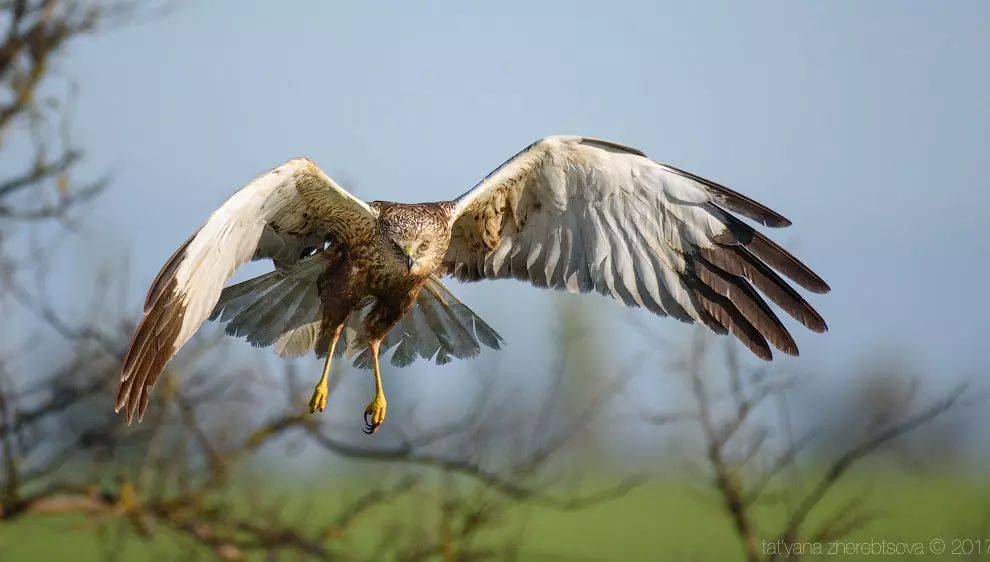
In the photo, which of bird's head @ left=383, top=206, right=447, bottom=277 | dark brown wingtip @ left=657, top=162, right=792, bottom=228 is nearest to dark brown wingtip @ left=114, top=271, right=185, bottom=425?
bird's head @ left=383, top=206, right=447, bottom=277

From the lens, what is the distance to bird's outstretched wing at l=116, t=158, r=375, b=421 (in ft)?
15.6

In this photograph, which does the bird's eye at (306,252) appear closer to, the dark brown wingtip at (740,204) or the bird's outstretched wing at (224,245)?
the bird's outstretched wing at (224,245)

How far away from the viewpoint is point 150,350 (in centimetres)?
483

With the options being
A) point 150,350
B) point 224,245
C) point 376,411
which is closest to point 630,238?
point 376,411

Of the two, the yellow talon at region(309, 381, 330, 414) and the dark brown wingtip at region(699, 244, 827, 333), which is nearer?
the dark brown wingtip at region(699, 244, 827, 333)

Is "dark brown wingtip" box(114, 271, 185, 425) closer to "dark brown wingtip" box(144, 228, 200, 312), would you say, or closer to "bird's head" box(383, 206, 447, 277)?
"dark brown wingtip" box(144, 228, 200, 312)

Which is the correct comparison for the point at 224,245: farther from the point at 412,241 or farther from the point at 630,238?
the point at 630,238

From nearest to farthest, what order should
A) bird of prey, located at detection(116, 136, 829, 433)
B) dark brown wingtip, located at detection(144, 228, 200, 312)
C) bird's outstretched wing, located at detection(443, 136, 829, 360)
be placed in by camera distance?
dark brown wingtip, located at detection(144, 228, 200, 312) → bird of prey, located at detection(116, 136, 829, 433) → bird's outstretched wing, located at detection(443, 136, 829, 360)

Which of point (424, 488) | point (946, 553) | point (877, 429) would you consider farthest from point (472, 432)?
point (946, 553)

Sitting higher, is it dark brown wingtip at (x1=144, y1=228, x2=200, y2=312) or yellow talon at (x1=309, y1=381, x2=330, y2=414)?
dark brown wingtip at (x1=144, y1=228, x2=200, y2=312)

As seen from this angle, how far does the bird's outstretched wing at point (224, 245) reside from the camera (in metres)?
4.75

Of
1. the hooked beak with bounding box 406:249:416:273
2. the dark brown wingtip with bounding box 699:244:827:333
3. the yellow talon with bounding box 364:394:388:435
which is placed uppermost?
the hooked beak with bounding box 406:249:416:273

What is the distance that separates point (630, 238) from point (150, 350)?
9.00 ft

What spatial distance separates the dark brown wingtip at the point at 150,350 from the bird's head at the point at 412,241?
1.16 metres
